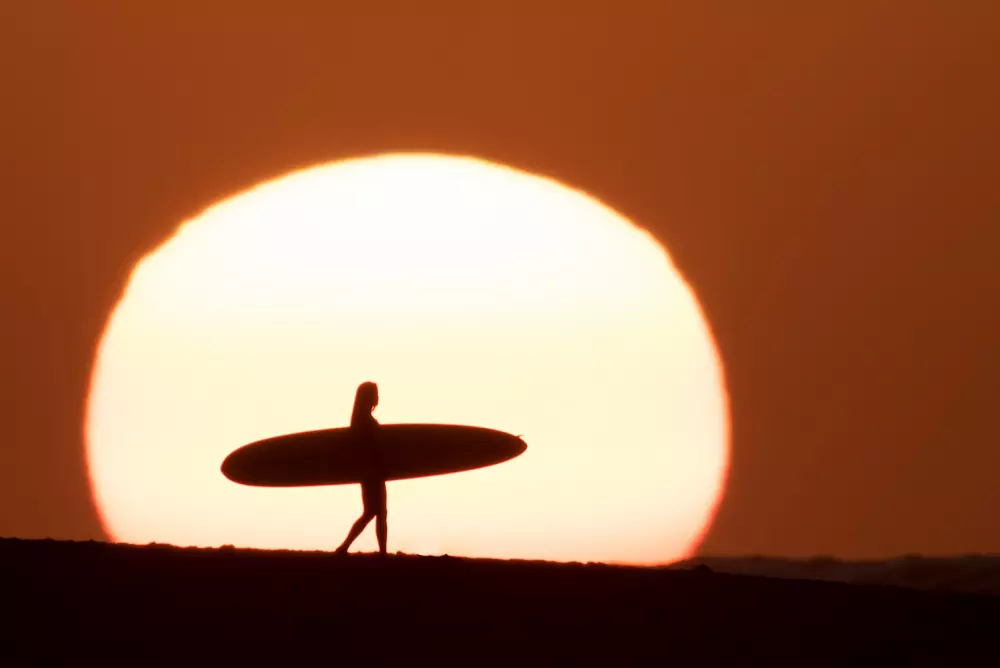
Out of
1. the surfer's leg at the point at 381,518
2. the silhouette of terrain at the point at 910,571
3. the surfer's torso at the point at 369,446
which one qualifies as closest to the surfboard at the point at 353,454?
the surfer's torso at the point at 369,446

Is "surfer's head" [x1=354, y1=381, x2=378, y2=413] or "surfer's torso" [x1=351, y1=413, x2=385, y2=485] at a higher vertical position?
"surfer's head" [x1=354, y1=381, x2=378, y2=413]

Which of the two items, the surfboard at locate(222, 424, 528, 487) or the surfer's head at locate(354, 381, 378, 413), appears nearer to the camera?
the surfer's head at locate(354, 381, 378, 413)

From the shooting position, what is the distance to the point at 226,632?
10.1 meters

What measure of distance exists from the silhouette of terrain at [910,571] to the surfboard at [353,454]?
3.24 meters

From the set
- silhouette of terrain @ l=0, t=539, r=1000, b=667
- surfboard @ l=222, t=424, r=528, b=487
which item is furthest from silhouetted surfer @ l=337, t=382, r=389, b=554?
silhouette of terrain @ l=0, t=539, r=1000, b=667

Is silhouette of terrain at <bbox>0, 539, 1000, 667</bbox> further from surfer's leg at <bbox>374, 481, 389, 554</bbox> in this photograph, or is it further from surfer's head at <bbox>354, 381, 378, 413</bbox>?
surfer's head at <bbox>354, 381, 378, 413</bbox>

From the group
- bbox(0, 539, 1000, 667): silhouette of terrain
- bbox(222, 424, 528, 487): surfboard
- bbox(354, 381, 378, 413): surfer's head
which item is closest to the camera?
bbox(0, 539, 1000, 667): silhouette of terrain

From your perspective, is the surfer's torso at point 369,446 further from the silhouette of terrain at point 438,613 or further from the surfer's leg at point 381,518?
the silhouette of terrain at point 438,613

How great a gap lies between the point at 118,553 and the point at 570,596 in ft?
13.0

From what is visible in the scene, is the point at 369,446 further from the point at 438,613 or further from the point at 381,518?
the point at 438,613

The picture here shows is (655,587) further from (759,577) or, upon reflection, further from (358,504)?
(358,504)

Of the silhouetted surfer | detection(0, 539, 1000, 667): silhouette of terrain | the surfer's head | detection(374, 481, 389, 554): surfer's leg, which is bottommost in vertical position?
detection(0, 539, 1000, 667): silhouette of terrain

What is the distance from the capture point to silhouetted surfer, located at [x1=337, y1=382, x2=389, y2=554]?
49.5ft

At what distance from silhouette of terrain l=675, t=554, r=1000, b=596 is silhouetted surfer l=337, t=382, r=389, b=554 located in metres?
3.77
